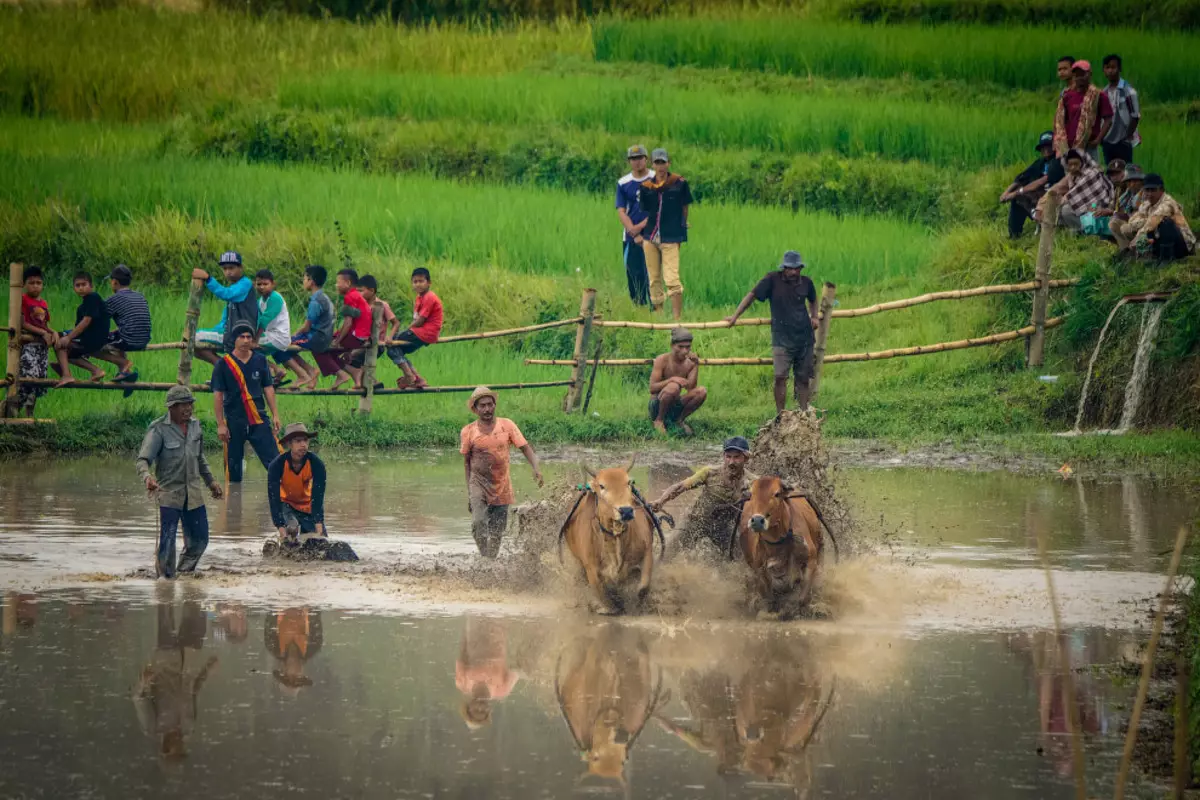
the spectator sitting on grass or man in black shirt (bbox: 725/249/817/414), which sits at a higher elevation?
the spectator sitting on grass

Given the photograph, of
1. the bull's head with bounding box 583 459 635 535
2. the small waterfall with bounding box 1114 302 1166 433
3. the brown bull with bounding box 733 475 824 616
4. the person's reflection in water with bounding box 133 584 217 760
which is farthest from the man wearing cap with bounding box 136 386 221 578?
the small waterfall with bounding box 1114 302 1166 433

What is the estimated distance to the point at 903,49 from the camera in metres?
32.5

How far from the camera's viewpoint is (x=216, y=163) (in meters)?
28.9

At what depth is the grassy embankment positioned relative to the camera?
21.2 meters

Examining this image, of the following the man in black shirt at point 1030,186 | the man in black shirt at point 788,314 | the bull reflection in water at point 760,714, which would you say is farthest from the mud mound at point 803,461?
the man in black shirt at point 1030,186

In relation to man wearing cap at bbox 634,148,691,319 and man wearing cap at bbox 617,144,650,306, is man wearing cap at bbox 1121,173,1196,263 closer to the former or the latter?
man wearing cap at bbox 634,148,691,319

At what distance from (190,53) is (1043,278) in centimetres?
2071

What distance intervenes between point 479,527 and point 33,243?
1412 centimetres

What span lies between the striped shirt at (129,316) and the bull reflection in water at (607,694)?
31.3ft

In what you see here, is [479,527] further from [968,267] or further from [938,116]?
[938,116]

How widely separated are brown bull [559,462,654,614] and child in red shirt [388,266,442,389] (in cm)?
810

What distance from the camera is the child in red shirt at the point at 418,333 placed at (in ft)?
64.6

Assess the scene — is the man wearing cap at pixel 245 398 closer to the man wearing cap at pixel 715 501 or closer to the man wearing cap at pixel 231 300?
the man wearing cap at pixel 231 300

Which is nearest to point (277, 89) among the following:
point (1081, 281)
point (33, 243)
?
point (33, 243)
